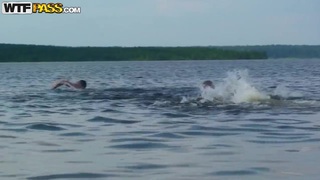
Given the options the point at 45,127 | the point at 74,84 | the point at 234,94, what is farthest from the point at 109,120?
the point at 74,84

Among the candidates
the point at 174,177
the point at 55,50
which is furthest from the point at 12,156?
the point at 55,50

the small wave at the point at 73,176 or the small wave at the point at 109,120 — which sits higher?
the small wave at the point at 109,120

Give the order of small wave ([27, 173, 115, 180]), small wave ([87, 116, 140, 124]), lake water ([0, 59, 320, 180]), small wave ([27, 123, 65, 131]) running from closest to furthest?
1. small wave ([27, 173, 115, 180])
2. lake water ([0, 59, 320, 180])
3. small wave ([27, 123, 65, 131])
4. small wave ([87, 116, 140, 124])

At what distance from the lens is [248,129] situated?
766 inches

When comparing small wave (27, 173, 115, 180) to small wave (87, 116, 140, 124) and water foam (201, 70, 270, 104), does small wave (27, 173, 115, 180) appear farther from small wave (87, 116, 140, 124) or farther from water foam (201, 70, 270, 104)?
water foam (201, 70, 270, 104)

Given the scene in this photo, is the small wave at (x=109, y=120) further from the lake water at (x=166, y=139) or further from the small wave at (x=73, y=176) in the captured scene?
the small wave at (x=73, y=176)

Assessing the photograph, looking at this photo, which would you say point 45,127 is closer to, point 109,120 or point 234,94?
point 109,120

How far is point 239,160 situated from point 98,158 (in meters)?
2.48

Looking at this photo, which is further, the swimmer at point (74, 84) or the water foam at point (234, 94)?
the swimmer at point (74, 84)

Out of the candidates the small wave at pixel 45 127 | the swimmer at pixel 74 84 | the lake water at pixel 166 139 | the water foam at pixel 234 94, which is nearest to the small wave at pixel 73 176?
the lake water at pixel 166 139

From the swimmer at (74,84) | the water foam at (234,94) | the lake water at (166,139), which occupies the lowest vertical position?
the lake water at (166,139)

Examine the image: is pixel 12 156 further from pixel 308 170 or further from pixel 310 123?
pixel 310 123

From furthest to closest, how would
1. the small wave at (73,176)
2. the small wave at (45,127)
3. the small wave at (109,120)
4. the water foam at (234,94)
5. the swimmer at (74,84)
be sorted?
the swimmer at (74,84)
the water foam at (234,94)
the small wave at (109,120)
the small wave at (45,127)
the small wave at (73,176)
